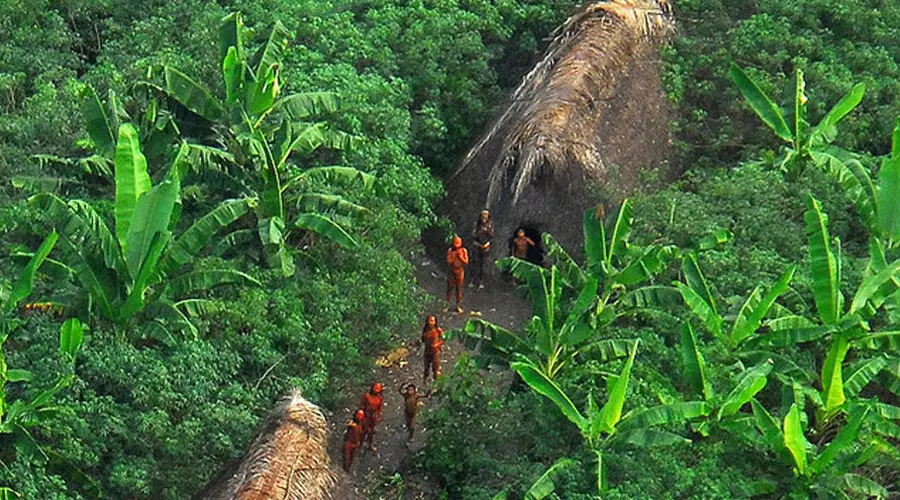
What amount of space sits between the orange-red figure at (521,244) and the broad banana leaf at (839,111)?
3359 mm

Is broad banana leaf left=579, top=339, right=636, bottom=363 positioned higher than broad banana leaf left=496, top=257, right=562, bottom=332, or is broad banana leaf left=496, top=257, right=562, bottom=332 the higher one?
broad banana leaf left=496, top=257, right=562, bottom=332

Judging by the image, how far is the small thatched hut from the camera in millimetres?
19531

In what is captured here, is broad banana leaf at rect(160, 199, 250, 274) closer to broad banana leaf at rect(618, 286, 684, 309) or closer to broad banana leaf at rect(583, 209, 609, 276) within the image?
broad banana leaf at rect(583, 209, 609, 276)

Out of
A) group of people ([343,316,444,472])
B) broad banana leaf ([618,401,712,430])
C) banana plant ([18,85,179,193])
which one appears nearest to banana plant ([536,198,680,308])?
group of people ([343,316,444,472])

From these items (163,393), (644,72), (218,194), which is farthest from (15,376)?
(644,72)

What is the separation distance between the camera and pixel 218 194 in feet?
62.2

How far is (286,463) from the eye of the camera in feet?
48.0

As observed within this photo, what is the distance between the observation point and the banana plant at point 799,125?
19453 mm

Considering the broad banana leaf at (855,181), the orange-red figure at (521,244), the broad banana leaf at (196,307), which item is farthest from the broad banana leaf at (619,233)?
the broad banana leaf at (196,307)

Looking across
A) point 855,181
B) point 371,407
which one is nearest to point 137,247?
point 371,407

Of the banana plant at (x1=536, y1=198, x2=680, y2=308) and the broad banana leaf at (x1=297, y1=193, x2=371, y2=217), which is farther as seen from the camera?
the broad banana leaf at (x1=297, y1=193, x2=371, y2=217)

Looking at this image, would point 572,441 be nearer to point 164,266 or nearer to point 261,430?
point 261,430

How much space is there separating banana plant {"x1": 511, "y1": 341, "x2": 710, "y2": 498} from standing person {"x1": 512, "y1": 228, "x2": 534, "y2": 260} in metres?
3.69

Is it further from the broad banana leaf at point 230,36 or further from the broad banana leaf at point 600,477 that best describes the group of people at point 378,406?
the broad banana leaf at point 230,36
